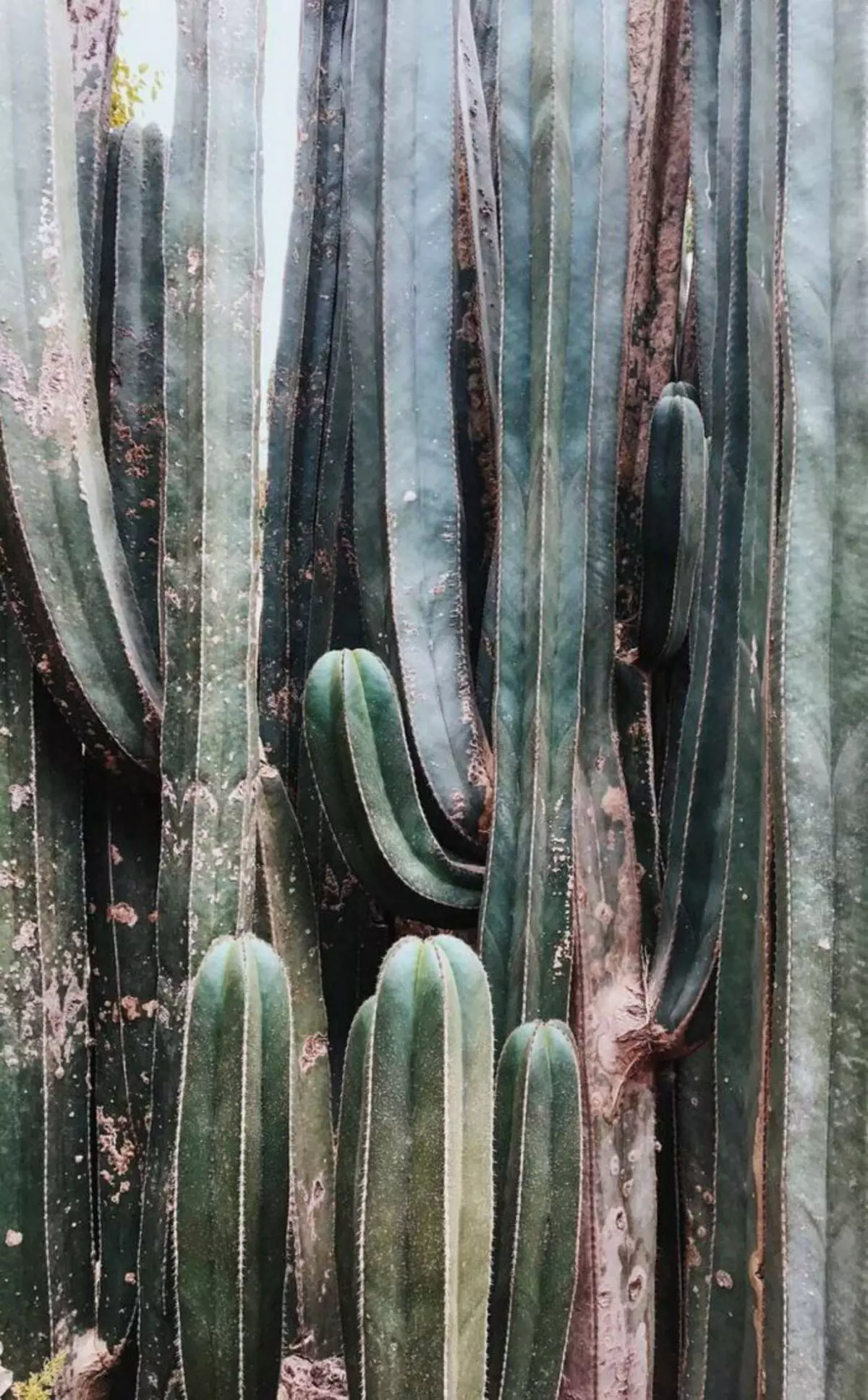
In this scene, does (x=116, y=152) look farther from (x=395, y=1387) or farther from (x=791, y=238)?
(x=395, y=1387)

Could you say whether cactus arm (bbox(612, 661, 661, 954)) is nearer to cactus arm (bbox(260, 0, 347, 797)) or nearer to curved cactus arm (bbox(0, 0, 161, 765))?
cactus arm (bbox(260, 0, 347, 797))

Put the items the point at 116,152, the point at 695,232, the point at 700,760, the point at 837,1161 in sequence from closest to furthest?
the point at 837,1161, the point at 700,760, the point at 695,232, the point at 116,152

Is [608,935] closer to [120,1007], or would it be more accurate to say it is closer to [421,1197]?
[421,1197]

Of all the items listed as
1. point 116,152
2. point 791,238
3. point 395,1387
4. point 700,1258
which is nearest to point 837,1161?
point 395,1387

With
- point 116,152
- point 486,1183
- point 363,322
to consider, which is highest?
point 116,152

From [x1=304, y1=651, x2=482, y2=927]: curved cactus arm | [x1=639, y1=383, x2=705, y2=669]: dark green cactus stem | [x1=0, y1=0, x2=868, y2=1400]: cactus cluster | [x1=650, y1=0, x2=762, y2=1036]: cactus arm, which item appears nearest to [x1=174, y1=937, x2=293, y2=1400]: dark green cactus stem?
[x1=0, y1=0, x2=868, y2=1400]: cactus cluster

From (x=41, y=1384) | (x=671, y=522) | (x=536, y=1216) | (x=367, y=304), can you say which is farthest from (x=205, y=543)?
(x=41, y=1384)

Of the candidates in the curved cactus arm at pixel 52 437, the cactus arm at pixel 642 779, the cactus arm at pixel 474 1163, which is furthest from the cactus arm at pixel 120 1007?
the cactus arm at pixel 642 779
